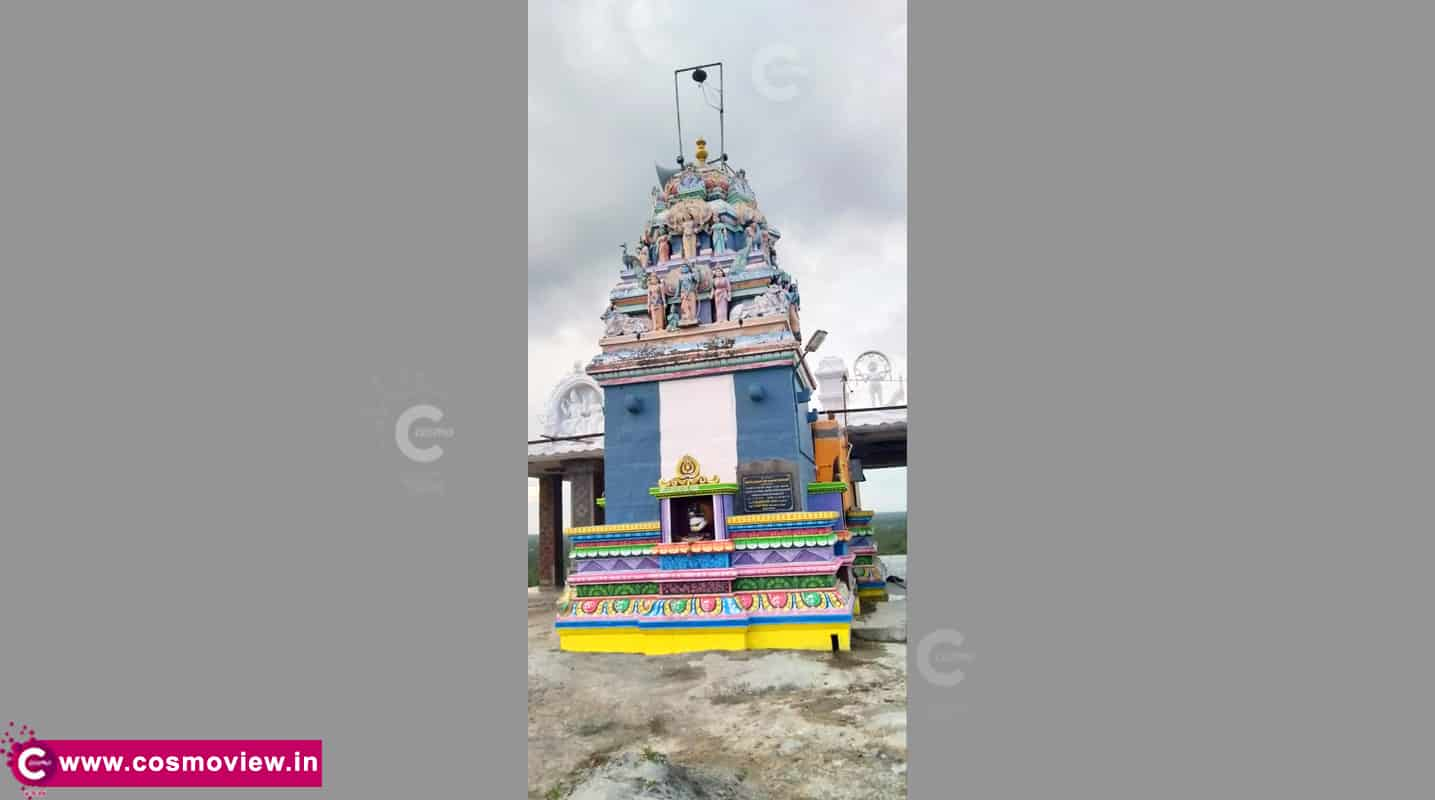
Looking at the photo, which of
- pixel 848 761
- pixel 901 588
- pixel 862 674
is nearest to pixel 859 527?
pixel 901 588

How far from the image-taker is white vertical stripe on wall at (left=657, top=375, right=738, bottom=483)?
1112cm

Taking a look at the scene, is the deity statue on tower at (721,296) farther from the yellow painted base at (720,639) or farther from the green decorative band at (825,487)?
the yellow painted base at (720,639)

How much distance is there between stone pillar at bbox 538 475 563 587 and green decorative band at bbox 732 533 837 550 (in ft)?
40.9

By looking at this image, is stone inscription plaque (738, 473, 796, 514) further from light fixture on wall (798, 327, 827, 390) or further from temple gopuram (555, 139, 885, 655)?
light fixture on wall (798, 327, 827, 390)

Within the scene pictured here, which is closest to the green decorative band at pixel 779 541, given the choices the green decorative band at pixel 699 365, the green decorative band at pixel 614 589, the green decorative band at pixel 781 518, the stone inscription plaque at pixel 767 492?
the green decorative band at pixel 781 518

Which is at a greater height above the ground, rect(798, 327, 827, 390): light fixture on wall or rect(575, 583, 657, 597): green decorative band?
rect(798, 327, 827, 390): light fixture on wall

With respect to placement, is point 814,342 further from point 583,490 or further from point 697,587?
point 583,490

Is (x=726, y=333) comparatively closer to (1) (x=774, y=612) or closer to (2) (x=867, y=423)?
(1) (x=774, y=612)

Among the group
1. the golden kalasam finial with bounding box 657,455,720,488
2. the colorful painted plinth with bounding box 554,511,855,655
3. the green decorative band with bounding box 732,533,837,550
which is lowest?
the colorful painted plinth with bounding box 554,511,855,655

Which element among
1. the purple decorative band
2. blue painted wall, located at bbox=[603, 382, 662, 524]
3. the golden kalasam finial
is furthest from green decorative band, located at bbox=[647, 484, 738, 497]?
the purple decorative band

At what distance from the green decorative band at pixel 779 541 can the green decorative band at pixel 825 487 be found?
5.24 ft

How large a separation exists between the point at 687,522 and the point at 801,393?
2.93 metres

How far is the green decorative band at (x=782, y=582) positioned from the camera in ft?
32.8
